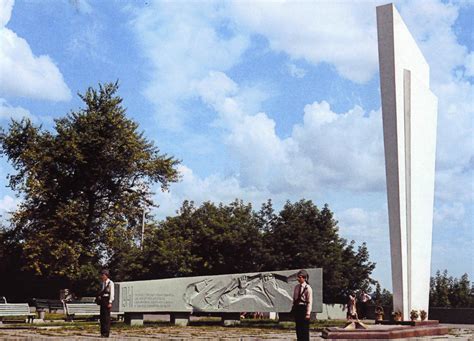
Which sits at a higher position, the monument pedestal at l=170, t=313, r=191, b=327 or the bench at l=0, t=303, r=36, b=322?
the bench at l=0, t=303, r=36, b=322

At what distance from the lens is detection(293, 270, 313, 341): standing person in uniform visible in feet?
34.9

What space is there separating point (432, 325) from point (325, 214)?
1914 cm

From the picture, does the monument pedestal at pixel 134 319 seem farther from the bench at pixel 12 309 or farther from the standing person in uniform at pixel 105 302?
the standing person in uniform at pixel 105 302

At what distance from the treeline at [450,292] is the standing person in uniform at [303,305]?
88.5 ft

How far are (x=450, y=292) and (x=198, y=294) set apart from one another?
799 inches

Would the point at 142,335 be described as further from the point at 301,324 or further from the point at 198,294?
the point at 198,294

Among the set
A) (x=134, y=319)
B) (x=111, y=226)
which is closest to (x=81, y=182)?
(x=111, y=226)

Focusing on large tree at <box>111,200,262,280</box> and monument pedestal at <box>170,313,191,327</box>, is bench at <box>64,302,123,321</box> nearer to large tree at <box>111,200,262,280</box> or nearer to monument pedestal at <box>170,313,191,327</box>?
monument pedestal at <box>170,313,191,327</box>

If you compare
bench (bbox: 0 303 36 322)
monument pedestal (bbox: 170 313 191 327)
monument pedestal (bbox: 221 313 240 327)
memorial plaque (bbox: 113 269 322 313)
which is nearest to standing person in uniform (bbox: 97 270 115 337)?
bench (bbox: 0 303 36 322)

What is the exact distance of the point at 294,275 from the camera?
64.1 ft

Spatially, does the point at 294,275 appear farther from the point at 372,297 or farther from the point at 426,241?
the point at 372,297

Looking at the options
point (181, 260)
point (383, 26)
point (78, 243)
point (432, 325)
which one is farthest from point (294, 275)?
point (78, 243)

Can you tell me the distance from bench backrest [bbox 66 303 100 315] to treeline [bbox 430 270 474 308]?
19767 millimetres

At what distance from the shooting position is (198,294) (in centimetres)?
2116
